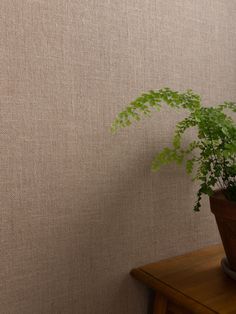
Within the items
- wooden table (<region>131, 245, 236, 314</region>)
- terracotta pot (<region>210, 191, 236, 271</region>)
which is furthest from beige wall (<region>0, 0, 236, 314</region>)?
terracotta pot (<region>210, 191, 236, 271</region>)

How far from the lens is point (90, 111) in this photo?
0.93m

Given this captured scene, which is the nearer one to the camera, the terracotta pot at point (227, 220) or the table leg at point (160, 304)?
the terracotta pot at point (227, 220)

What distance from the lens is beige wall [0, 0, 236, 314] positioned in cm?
84

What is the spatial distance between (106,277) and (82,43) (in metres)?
0.63

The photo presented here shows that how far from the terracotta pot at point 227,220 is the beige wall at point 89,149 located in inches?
8.2

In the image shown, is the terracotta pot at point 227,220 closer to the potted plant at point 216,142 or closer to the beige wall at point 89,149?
the potted plant at point 216,142

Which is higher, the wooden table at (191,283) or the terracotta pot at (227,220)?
the terracotta pot at (227,220)

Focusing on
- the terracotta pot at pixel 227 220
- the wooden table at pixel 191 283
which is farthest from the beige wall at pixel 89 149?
the terracotta pot at pixel 227 220

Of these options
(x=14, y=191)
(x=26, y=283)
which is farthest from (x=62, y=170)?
(x=26, y=283)

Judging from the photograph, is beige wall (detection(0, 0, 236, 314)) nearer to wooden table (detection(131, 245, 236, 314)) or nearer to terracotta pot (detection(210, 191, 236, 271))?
wooden table (detection(131, 245, 236, 314))

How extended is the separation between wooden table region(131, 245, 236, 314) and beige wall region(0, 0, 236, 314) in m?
0.05

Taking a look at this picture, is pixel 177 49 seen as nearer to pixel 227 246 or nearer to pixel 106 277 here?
pixel 227 246

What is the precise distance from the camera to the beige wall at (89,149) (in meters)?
0.84

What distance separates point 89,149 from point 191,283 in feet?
1.42
